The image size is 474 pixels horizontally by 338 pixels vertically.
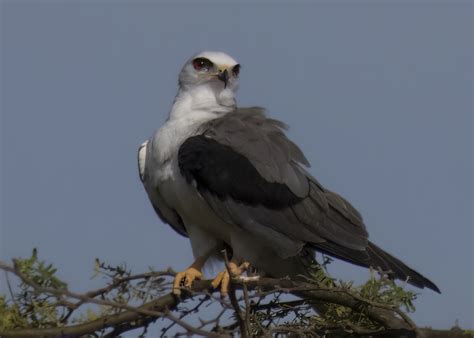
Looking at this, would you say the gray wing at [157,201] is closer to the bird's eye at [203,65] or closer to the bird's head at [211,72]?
the bird's head at [211,72]

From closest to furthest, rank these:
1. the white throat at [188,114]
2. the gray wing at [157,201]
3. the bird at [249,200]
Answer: the bird at [249,200] < the white throat at [188,114] < the gray wing at [157,201]

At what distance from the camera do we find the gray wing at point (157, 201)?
21.4 feet

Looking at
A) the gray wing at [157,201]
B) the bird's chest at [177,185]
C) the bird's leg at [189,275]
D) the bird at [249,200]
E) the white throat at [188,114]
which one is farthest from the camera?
the gray wing at [157,201]

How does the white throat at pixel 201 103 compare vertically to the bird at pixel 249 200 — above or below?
above

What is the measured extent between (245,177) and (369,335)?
5.17 feet

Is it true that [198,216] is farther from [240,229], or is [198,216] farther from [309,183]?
[309,183]

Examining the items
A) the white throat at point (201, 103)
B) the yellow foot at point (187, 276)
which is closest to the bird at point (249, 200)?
the yellow foot at point (187, 276)

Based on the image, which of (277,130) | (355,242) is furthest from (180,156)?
(355,242)

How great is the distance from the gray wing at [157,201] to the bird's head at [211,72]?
81 centimetres

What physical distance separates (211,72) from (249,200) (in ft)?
5.05

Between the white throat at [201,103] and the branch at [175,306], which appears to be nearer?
the branch at [175,306]

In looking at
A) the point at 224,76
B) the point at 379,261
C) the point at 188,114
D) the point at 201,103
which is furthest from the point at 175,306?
Answer: the point at 224,76

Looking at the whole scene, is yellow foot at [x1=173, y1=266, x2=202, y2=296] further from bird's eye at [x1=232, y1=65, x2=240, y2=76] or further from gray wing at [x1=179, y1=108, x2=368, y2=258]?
bird's eye at [x1=232, y1=65, x2=240, y2=76]

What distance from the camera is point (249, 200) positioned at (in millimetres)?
6180
